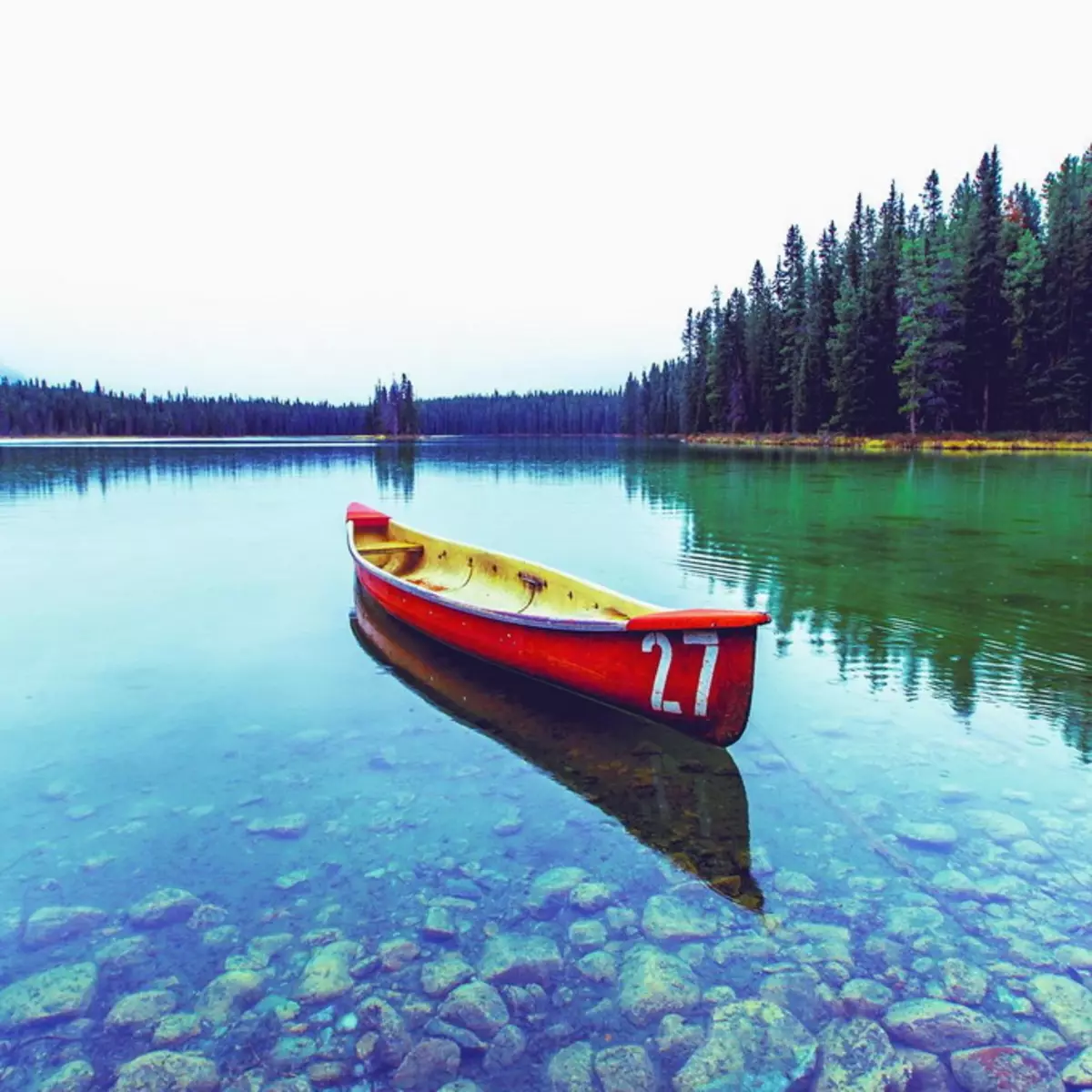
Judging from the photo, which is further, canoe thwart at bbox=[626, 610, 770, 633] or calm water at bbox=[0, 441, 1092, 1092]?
canoe thwart at bbox=[626, 610, 770, 633]

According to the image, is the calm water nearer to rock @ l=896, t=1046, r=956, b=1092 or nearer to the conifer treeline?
rock @ l=896, t=1046, r=956, b=1092

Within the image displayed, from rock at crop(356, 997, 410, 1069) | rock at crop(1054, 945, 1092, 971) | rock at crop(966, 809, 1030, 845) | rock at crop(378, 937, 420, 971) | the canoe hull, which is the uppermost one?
the canoe hull

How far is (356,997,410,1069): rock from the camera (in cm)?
357

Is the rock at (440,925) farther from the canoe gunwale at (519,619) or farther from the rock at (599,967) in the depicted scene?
the canoe gunwale at (519,619)

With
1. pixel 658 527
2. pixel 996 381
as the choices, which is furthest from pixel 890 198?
pixel 658 527

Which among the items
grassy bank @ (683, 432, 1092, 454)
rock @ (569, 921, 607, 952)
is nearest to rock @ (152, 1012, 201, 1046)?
rock @ (569, 921, 607, 952)

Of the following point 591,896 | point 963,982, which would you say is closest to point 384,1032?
point 591,896

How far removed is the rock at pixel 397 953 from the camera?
13.7 feet

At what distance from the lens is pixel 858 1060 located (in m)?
3.50

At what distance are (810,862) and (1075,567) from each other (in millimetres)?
13034

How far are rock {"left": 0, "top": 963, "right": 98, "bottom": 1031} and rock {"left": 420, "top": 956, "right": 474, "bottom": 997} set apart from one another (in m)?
1.75

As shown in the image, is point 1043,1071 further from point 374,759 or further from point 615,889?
point 374,759

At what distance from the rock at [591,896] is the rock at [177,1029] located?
2150 mm

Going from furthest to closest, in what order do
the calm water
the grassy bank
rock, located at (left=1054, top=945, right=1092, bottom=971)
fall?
the grassy bank
rock, located at (left=1054, top=945, right=1092, bottom=971)
the calm water
